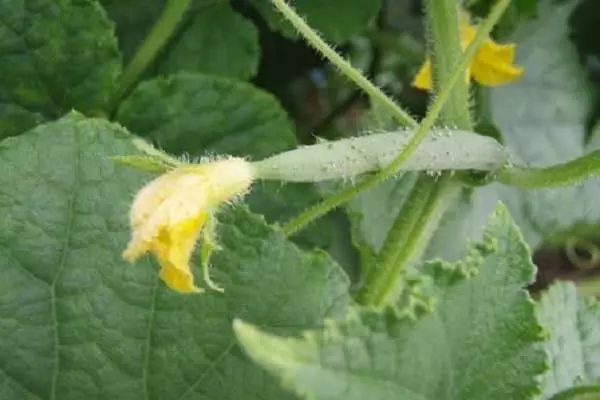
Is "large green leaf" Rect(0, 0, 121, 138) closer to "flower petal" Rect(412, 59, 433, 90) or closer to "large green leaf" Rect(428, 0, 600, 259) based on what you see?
"flower petal" Rect(412, 59, 433, 90)

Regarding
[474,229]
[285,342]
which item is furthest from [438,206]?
[285,342]

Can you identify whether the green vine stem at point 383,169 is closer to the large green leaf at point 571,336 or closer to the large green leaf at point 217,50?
the large green leaf at point 571,336

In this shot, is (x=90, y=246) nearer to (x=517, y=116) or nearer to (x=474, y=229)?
(x=474, y=229)

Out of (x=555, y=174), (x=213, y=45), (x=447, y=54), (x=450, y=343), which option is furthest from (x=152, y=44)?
(x=450, y=343)

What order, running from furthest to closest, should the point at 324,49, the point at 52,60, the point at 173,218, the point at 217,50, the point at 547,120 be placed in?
the point at 547,120
the point at 217,50
the point at 52,60
the point at 324,49
the point at 173,218

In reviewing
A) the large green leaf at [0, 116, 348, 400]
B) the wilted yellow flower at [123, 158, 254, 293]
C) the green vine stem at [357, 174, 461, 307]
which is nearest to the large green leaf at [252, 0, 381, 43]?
the green vine stem at [357, 174, 461, 307]

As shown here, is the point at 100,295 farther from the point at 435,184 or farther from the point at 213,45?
the point at 213,45
